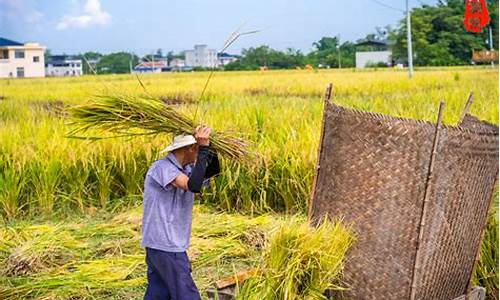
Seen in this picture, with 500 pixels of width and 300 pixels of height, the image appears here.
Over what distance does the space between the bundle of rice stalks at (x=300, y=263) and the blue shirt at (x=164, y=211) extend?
32cm

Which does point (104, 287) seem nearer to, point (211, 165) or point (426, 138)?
point (211, 165)

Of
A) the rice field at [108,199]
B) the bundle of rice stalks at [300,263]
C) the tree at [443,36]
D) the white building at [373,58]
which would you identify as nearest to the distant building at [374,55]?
the white building at [373,58]

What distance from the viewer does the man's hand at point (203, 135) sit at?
8.73ft

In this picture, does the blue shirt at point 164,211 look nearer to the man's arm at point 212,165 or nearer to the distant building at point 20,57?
the man's arm at point 212,165

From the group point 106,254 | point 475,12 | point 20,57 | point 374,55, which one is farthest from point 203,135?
point 374,55

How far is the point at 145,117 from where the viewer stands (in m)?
2.89

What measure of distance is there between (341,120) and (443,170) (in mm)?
430

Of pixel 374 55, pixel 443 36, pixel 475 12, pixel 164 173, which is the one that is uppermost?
pixel 374 55

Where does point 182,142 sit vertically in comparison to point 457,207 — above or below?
above

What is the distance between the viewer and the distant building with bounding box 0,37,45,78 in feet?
68.0

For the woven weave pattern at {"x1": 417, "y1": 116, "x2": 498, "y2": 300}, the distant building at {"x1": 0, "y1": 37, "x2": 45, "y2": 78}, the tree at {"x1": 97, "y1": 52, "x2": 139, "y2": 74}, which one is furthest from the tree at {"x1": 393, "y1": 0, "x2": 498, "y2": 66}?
the woven weave pattern at {"x1": 417, "y1": 116, "x2": 498, "y2": 300}

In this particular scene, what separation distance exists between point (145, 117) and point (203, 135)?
0.33 metres

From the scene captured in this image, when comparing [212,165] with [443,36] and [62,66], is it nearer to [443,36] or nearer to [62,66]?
[62,66]

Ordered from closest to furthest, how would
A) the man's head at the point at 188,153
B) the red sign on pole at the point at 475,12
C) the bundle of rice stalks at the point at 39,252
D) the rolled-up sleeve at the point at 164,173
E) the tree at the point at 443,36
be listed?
1. the rolled-up sleeve at the point at 164,173
2. the man's head at the point at 188,153
3. the red sign on pole at the point at 475,12
4. the bundle of rice stalks at the point at 39,252
5. the tree at the point at 443,36
